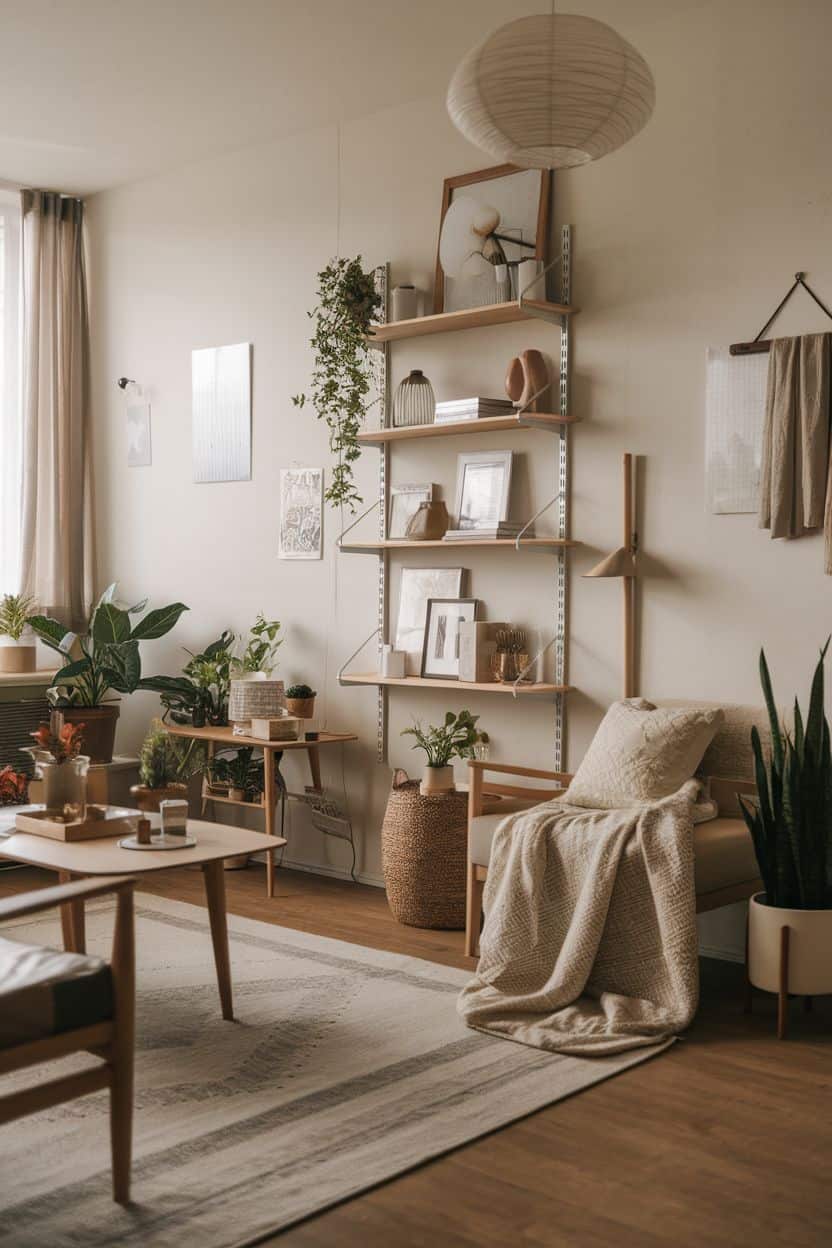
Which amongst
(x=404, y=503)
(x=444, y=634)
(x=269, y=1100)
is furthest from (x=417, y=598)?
(x=269, y=1100)

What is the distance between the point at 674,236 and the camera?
4270mm

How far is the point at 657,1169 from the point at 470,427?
2742mm

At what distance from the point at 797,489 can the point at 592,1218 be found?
227cm

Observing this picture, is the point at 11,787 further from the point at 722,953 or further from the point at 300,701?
the point at 722,953

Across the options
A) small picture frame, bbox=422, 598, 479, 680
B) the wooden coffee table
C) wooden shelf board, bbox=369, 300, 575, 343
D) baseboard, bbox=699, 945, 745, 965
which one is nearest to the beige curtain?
wooden shelf board, bbox=369, 300, 575, 343

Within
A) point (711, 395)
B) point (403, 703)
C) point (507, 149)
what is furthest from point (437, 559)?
point (507, 149)

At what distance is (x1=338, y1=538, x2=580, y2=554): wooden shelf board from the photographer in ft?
14.6

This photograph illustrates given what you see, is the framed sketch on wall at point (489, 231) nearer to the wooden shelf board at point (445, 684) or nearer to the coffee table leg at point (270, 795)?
the wooden shelf board at point (445, 684)

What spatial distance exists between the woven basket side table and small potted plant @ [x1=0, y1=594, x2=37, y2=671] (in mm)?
2292

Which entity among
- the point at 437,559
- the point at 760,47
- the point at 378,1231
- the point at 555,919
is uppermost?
the point at 760,47

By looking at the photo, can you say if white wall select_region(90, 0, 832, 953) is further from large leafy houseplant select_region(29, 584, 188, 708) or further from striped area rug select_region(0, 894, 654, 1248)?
striped area rug select_region(0, 894, 654, 1248)

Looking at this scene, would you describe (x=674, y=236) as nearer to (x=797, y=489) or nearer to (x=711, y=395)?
(x=711, y=395)

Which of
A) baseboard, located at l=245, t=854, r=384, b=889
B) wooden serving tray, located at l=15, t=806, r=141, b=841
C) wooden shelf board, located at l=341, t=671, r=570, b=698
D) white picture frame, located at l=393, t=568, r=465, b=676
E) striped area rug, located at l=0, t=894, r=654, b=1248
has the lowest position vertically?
striped area rug, located at l=0, t=894, r=654, b=1248

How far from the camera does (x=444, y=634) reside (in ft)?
16.1
